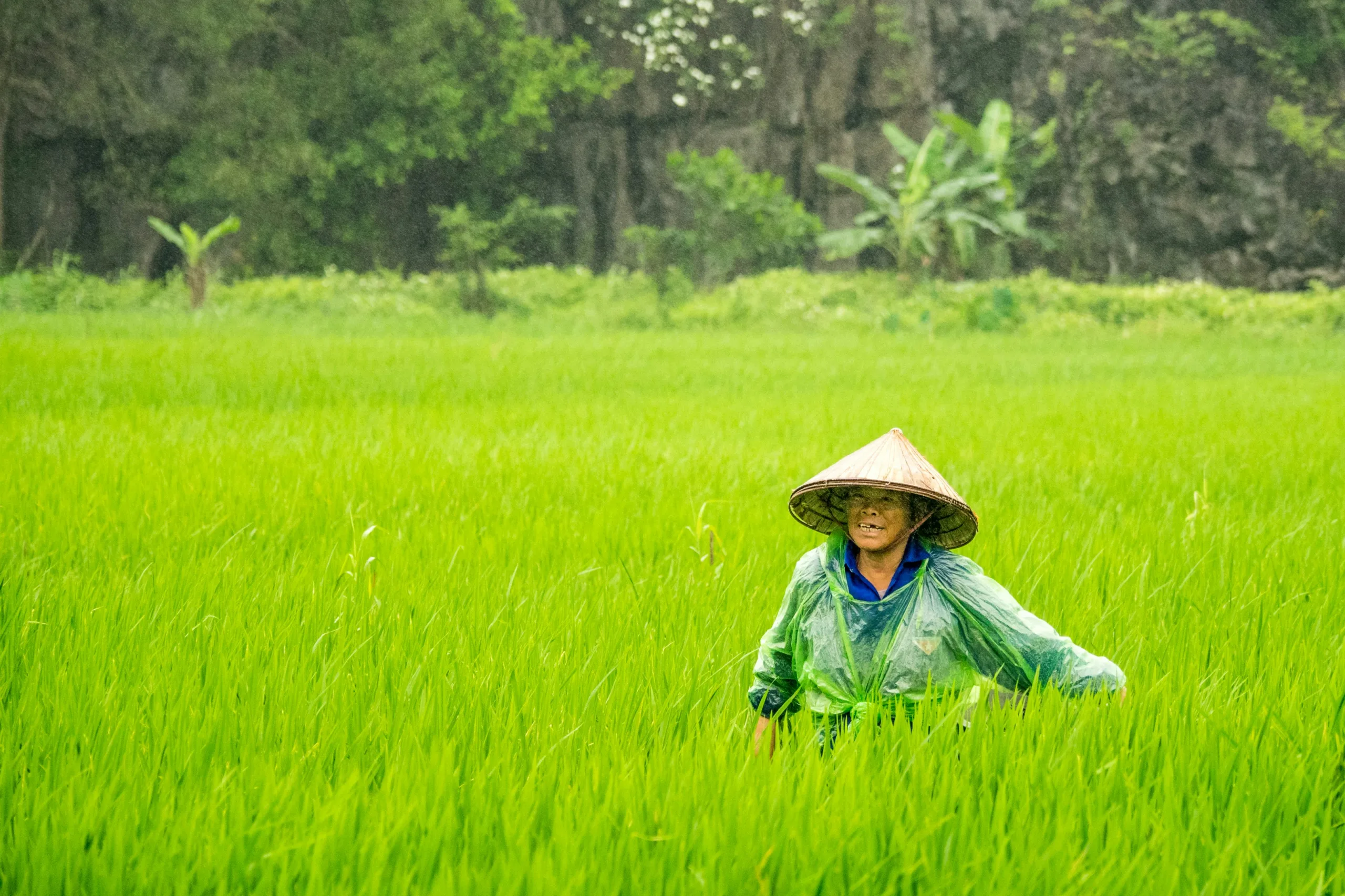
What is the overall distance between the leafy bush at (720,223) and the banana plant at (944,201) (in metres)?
1.42

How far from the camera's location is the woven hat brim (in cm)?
164

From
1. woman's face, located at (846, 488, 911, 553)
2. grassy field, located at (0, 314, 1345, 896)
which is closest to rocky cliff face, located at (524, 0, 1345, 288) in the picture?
grassy field, located at (0, 314, 1345, 896)

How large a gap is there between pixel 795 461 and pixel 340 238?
826 inches

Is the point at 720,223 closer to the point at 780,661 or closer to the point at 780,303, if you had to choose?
the point at 780,303

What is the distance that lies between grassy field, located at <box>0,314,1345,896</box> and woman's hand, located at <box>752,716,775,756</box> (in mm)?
30

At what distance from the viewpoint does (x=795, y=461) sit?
4.93 metres

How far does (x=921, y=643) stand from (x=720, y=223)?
20.2m

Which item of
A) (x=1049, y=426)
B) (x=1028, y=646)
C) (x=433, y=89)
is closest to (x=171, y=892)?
(x=1028, y=646)

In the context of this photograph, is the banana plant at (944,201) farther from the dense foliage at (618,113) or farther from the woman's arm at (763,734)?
the woman's arm at (763,734)

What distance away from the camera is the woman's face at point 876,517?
1.62 metres

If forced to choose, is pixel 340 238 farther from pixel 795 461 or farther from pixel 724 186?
pixel 795 461

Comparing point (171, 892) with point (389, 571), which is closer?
point (171, 892)

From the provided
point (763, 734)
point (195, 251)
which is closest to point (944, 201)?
point (195, 251)

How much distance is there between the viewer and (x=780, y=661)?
1.76 metres
